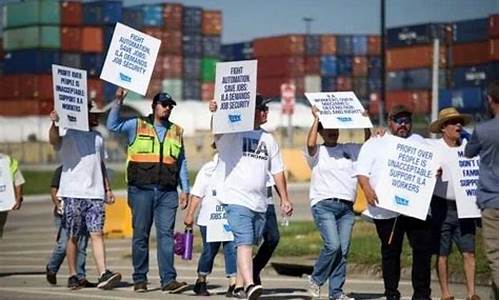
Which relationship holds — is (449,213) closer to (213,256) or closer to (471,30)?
(213,256)

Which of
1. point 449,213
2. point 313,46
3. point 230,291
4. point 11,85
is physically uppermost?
point 313,46

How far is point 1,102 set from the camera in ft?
210

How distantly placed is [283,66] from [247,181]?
72073 mm

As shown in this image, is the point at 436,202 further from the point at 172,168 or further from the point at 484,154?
the point at 172,168

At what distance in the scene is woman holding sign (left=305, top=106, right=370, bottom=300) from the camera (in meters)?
11.9

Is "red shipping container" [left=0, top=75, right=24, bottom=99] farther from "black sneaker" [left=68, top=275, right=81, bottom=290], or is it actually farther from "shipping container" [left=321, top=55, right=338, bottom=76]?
"black sneaker" [left=68, top=275, right=81, bottom=290]

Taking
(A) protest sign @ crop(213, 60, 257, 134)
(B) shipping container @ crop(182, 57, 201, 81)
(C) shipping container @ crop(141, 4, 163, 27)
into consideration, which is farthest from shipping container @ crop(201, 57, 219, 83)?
(A) protest sign @ crop(213, 60, 257, 134)

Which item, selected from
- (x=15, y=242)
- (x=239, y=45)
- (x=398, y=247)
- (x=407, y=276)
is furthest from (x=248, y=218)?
(x=239, y=45)

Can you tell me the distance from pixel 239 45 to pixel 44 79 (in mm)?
21925

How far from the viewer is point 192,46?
290 ft

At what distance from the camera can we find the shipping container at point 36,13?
54094mm

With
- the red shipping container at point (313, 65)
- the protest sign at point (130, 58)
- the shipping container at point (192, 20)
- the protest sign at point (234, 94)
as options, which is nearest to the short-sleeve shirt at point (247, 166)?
the protest sign at point (234, 94)

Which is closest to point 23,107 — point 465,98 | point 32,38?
point 32,38

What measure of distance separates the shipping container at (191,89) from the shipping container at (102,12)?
18.2 meters
